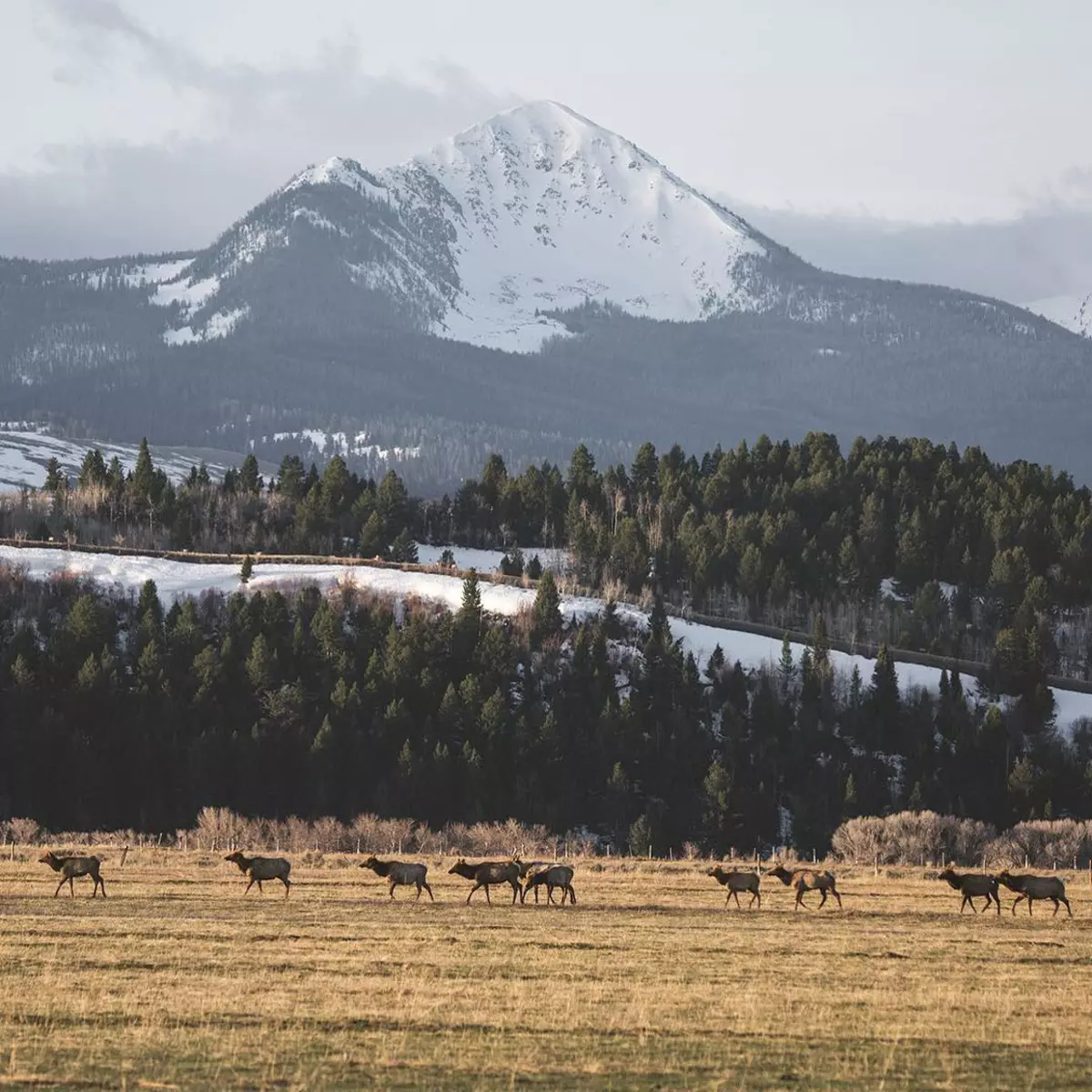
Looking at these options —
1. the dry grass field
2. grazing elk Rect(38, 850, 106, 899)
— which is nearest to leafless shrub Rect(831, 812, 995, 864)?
the dry grass field

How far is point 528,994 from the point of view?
101 feet

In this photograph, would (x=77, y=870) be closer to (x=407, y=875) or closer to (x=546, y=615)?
(x=407, y=875)

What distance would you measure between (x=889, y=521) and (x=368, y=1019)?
17178 centimetres

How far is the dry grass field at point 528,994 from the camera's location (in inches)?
998

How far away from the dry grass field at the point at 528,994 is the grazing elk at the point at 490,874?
2.11 ft

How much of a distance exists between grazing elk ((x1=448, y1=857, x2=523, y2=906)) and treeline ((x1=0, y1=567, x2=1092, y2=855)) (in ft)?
223

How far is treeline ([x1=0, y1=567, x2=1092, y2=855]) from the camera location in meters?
125

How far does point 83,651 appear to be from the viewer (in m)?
138

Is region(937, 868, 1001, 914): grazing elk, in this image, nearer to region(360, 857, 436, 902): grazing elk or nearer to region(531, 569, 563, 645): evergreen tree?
region(360, 857, 436, 902): grazing elk

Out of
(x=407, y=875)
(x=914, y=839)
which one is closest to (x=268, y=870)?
(x=407, y=875)

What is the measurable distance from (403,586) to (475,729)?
28.7m

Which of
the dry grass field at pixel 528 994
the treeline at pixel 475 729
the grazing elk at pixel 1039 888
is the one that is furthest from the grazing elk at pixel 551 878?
the treeline at pixel 475 729

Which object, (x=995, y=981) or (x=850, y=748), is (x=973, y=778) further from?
(x=995, y=981)

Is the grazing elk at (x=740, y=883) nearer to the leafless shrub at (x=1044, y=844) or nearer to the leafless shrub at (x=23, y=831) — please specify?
the leafless shrub at (x=23, y=831)
